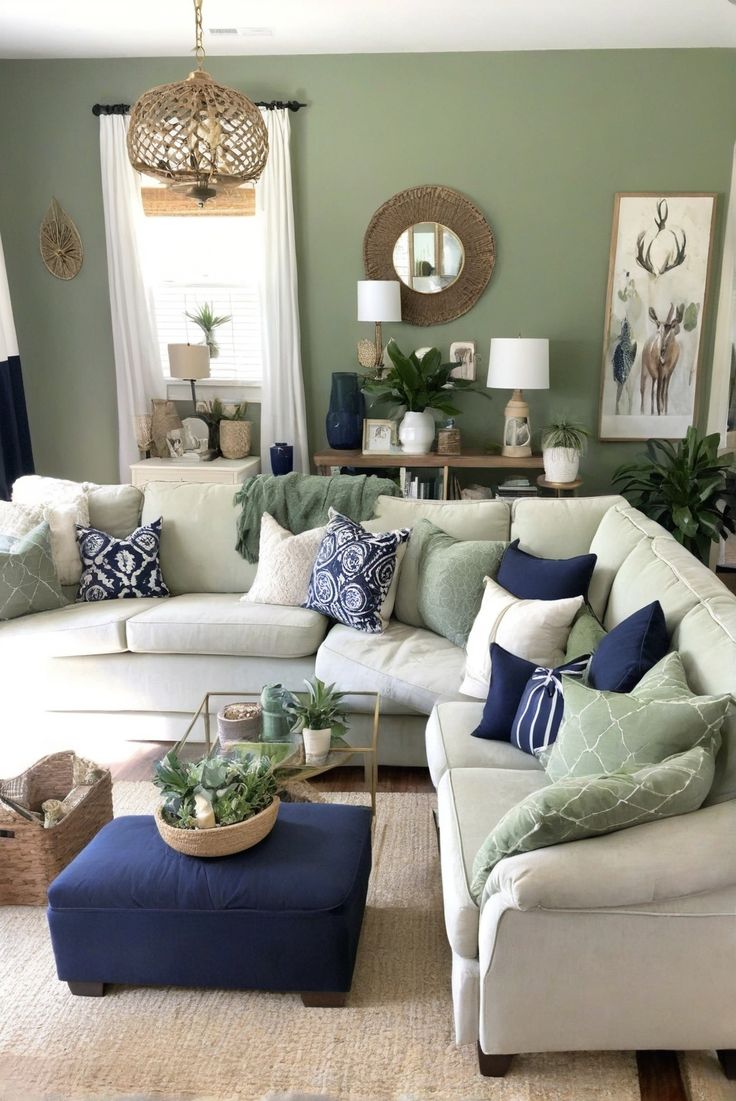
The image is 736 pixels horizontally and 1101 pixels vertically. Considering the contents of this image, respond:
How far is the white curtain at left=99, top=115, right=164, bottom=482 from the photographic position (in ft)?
16.6

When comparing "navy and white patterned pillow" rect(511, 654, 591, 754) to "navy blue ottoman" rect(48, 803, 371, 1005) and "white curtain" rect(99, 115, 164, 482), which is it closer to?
"navy blue ottoman" rect(48, 803, 371, 1005)

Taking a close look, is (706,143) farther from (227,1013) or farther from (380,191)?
(227,1013)

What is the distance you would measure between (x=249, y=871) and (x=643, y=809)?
0.87 meters

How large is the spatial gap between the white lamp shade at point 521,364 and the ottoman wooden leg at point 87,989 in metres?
3.47

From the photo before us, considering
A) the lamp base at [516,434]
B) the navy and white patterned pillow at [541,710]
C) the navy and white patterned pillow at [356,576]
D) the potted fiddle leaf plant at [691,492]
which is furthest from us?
the lamp base at [516,434]

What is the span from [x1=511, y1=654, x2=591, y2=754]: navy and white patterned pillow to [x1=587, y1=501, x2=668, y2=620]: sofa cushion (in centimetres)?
56

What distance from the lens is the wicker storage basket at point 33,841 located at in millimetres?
2391

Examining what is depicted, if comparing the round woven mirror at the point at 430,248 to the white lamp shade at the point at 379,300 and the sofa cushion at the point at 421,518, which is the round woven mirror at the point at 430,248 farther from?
the sofa cushion at the point at 421,518

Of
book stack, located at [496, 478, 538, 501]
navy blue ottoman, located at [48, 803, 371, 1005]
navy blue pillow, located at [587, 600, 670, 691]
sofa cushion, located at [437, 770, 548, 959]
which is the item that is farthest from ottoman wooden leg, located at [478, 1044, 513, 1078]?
book stack, located at [496, 478, 538, 501]

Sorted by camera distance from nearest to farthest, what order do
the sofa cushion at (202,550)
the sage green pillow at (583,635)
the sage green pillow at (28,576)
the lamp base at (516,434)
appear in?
the sage green pillow at (583,635) < the sage green pillow at (28,576) < the sofa cushion at (202,550) < the lamp base at (516,434)

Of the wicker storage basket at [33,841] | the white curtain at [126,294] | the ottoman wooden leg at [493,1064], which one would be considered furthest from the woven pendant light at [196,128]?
the ottoman wooden leg at [493,1064]

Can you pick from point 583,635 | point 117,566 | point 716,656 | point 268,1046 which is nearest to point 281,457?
point 117,566

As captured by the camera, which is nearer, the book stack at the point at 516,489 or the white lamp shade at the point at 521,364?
the white lamp shade at the point at 521,364

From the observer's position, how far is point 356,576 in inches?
A: 127
